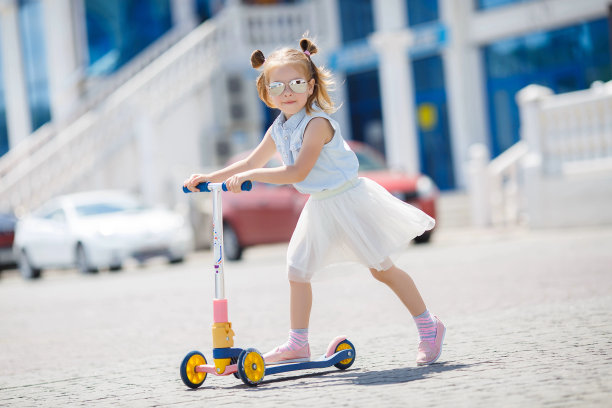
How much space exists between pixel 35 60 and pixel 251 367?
2866 centimetres

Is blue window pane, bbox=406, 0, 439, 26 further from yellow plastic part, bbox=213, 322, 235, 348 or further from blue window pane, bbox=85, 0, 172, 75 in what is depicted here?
yellow plastic part, bbox=213, 322, 235, 348

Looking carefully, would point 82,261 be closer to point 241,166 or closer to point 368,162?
point 368,162

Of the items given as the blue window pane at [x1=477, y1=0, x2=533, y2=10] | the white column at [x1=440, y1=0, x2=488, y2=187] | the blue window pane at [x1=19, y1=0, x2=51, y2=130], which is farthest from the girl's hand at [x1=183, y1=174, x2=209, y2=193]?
the blue window pane at [x1=19, y1=0, x2=51, y2=130]

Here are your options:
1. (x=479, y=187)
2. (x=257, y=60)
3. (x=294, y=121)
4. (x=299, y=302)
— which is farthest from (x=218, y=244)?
(x=479, y=187)

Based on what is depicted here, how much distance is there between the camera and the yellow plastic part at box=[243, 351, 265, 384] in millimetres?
4788

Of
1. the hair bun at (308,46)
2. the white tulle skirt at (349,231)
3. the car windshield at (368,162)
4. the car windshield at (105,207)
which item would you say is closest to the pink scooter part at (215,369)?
the white tulle skirt at (349,231)

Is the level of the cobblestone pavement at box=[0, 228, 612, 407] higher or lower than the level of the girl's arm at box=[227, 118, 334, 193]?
lower

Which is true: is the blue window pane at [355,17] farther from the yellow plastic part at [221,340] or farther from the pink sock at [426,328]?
the yellow plastic part at [221,340]

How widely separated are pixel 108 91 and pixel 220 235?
2359 cm

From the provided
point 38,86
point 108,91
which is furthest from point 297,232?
point 38,86

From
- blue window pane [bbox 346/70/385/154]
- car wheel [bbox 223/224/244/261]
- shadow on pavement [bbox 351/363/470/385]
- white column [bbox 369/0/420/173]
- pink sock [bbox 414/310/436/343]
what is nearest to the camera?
shadow on pavement [bbox 351/363/470/385]

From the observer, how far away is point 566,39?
73.7ft

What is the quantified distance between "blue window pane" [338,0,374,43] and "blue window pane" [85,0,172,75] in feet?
18.1

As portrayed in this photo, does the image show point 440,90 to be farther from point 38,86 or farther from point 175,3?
point 38,86
